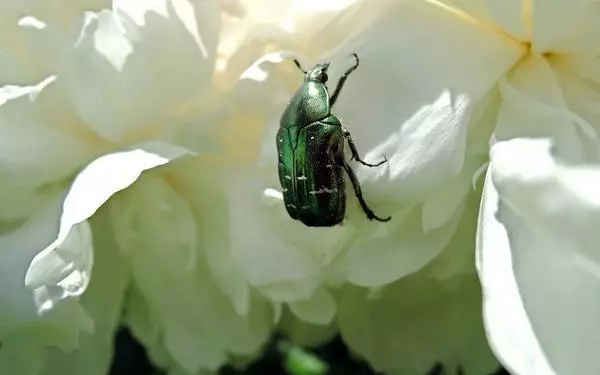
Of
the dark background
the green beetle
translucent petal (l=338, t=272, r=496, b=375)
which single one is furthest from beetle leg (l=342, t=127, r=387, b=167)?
the dark background

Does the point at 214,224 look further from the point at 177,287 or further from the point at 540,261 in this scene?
the point at 540,261

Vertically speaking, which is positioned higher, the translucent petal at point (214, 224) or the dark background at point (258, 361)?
the translucent petal at point (214, 224)

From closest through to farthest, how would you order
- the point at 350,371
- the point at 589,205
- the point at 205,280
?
the point at 589,205 → the point at 205,280 → the point at 350,371

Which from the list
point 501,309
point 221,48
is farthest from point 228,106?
point 501,309

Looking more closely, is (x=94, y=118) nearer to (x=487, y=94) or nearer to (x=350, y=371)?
(x=487, y=94)

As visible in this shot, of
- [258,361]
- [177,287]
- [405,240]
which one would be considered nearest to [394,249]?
[405,240]

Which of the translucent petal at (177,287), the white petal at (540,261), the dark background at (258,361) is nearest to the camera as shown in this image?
the white petal at (540,261)

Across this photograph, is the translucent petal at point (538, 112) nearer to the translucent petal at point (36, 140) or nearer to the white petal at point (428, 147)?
the white petal at point (428, 147)

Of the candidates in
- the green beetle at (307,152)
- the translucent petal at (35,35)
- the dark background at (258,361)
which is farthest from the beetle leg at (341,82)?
the dark background at (258,361)
